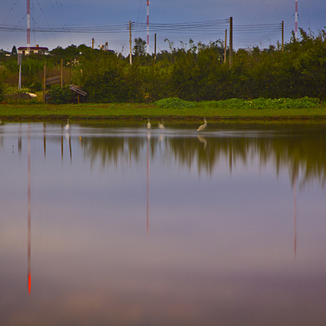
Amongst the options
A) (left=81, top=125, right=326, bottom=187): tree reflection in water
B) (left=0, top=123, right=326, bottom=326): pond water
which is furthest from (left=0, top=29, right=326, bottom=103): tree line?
(left=0, top=123, right=326, bottom=326): pond water

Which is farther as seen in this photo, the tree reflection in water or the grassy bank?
the grassy bank

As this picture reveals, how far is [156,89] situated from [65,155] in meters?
28.4

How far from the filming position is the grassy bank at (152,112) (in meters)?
32.3

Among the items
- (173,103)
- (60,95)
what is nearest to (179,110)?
(173,103)

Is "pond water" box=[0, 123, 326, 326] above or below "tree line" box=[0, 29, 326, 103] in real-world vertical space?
below

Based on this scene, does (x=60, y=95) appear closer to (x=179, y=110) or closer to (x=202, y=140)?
(x=179, y=110)

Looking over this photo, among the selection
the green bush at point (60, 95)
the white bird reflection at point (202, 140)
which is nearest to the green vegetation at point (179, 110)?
the green bush at point (60, 95)

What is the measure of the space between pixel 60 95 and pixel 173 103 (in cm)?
956

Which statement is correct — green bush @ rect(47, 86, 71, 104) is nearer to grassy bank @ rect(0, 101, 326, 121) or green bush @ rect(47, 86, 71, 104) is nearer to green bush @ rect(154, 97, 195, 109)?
grassy bank @ rect(0, 101, 326, 121)

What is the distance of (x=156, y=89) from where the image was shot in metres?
41.5

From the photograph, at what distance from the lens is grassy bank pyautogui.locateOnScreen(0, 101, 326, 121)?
32.3m

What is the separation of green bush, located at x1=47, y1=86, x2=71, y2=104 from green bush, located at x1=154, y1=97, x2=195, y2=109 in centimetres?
758

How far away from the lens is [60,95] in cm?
4119

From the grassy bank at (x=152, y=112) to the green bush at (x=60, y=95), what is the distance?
7.14ft
